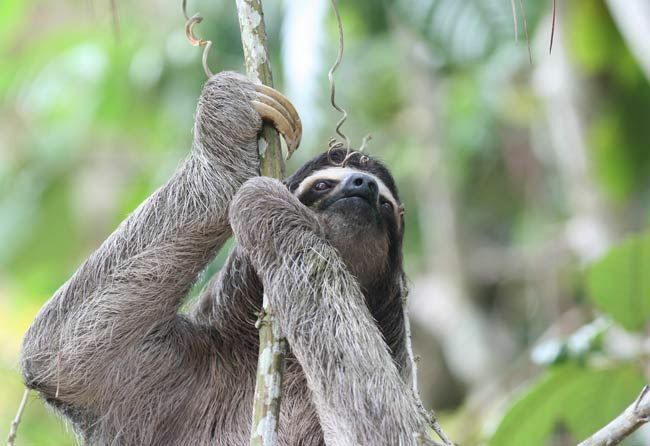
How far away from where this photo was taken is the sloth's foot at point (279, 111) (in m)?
5.75

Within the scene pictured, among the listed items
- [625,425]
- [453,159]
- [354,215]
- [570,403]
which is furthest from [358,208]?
[453,159]

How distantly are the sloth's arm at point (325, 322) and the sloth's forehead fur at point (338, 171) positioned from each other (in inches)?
26.0

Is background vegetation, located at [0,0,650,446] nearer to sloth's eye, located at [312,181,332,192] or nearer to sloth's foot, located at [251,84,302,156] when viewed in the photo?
sloth's eye, located at [312,181,332,192]

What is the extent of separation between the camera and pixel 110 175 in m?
20.4

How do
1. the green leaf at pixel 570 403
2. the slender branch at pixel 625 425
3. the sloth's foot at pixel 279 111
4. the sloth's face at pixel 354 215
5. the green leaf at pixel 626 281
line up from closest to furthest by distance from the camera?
the slender branch at pixel 625 425
the sloth's foot at pixel 279 111
the sloth's face at pixel 354 215
the green leaf at pixel 626 281
the green leaf at pixel 570 403

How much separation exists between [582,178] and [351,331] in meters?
7.57

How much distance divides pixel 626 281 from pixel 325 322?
8.37 feet

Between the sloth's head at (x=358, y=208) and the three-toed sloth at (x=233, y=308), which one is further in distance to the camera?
the sloth's head at (x=358, y=208)

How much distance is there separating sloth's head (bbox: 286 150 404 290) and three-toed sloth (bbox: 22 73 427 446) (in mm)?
10

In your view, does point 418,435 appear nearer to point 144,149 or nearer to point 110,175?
point 144,149

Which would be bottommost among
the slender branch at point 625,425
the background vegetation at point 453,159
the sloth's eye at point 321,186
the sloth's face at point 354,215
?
the slender branch at point 625,425

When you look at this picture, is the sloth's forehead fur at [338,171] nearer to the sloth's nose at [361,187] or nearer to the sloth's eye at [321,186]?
the sloth's eye at [321,186]

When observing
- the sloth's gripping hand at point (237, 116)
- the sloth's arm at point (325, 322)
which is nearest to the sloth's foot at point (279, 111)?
the sloth's gripping hand at point (237, 116)

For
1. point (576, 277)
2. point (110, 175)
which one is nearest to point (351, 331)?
point (576, 277)
